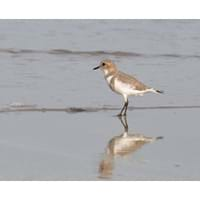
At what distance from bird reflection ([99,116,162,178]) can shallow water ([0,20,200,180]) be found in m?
0.03

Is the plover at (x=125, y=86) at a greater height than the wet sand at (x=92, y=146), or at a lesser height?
greater

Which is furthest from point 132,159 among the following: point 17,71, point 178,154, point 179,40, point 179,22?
point 179,22

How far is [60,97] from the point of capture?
35.2 ft

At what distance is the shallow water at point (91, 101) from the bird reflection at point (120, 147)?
0.03 meters

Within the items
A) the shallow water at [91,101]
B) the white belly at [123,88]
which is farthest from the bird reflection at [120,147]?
the white belly at [123,88]

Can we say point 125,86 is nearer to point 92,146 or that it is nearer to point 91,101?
point 91,101

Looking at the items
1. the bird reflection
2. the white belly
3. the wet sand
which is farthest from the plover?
the bird reflection

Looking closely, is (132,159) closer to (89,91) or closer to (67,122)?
(67,122)

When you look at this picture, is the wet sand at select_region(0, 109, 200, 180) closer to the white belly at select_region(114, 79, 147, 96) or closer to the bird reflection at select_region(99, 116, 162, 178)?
the bird reflection at select_region(99, 116, 162, 178)

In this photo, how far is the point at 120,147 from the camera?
26.4 ft

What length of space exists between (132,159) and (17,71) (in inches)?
204

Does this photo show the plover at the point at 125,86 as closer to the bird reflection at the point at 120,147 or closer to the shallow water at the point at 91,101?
the shallow water at the point at 91,101

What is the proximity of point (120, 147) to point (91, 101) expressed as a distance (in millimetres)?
2568

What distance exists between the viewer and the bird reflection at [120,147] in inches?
282
